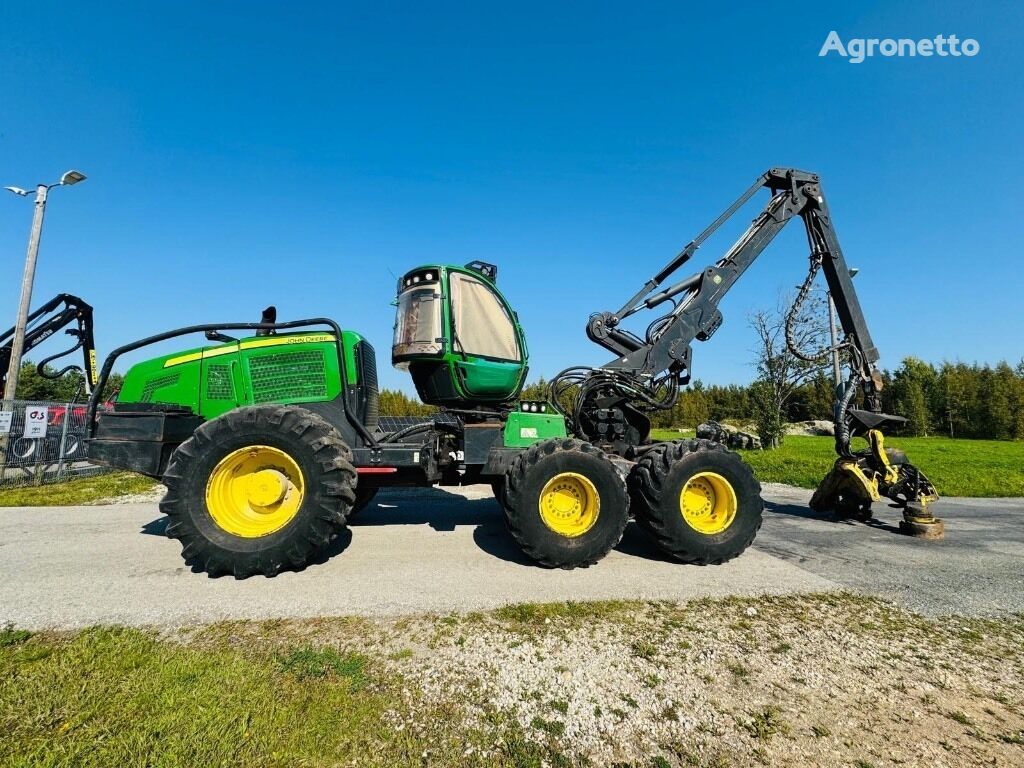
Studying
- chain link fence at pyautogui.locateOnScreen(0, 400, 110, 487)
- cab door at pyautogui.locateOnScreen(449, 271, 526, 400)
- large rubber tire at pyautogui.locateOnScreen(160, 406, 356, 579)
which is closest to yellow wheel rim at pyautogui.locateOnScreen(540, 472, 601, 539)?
cab door at pyautogui.locateOnScreen(449, 271, 526, 400)

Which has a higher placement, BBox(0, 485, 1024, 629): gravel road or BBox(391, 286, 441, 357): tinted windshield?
BBox(391, 286, 441, 357): tinted windshield

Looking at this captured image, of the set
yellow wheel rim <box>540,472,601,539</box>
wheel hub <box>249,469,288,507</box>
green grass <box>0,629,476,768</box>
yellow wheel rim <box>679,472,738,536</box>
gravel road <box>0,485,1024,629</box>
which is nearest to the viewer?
green grass <box>0,629,476,768</box>

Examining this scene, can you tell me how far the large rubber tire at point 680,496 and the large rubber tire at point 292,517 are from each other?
9.36 ft

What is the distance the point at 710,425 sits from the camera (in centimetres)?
630

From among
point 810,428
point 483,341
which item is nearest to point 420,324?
point 483,341

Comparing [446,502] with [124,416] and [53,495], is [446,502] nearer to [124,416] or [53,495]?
[124,416]

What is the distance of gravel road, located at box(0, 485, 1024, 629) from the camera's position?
331 cm

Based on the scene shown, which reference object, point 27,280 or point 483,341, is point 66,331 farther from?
point 483,341

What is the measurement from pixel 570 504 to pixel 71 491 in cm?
1003

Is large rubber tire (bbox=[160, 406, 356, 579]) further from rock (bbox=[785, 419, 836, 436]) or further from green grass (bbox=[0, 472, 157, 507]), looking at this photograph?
rock (bbox=[785, 419, 836, 436])

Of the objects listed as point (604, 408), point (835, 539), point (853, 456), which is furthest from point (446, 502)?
point (853, 456)

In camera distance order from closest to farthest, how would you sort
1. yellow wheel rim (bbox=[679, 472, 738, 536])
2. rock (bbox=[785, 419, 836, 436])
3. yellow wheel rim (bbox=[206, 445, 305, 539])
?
yellow wheel rim (bbox=[206, 445, 305, 539]) < yellow wheel rim (bbox=[679, 472, 738, 536]) < rock (bbox=[785, 419, 836, 436])

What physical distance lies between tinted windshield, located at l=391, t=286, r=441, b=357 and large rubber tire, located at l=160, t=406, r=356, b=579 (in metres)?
1.31

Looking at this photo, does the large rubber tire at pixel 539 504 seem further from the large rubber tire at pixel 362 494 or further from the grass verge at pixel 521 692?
the large rubber tire at pixel 362 494
